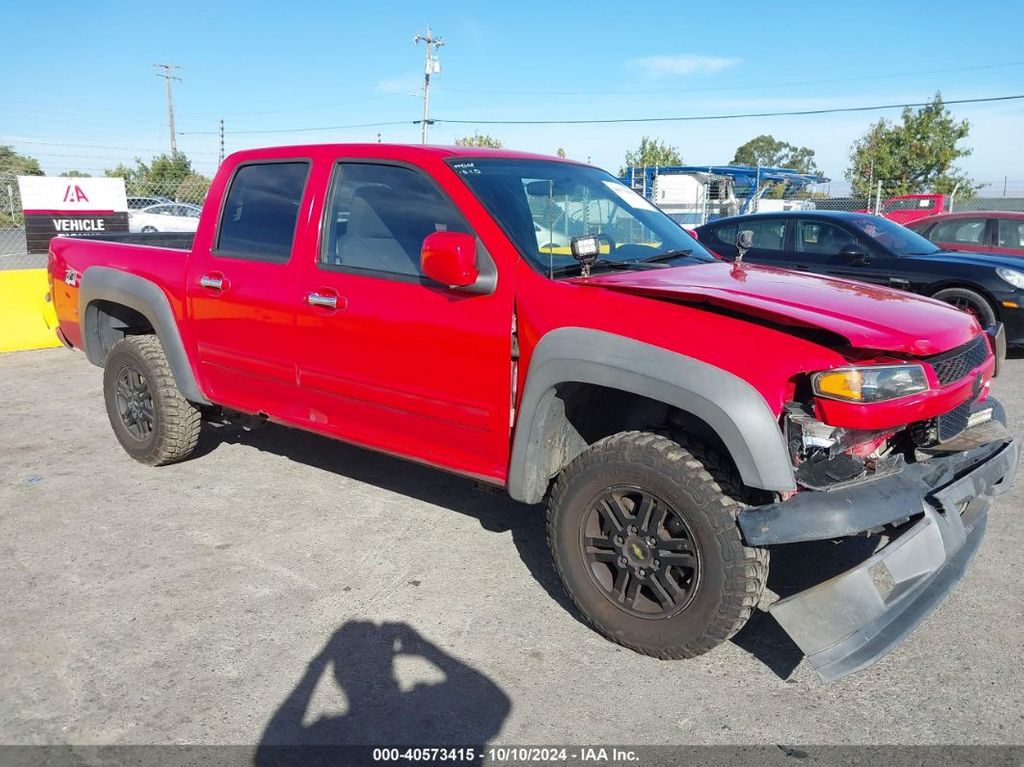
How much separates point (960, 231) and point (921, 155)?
2810 centimetres

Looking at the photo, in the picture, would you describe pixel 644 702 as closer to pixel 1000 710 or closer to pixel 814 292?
pixel 1000 710

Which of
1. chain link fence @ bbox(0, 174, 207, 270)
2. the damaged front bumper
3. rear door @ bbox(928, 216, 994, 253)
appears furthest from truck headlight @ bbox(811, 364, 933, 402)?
chain link fence @ bbox(0, 174, 207, 270)

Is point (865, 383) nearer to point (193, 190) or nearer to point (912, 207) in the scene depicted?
point (912, 207)

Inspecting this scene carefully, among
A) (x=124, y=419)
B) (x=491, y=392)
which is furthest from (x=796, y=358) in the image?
(x=124, y=419)

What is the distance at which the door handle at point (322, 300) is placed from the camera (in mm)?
3794

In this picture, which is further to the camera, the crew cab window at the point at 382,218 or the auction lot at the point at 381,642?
the crew cab window at the point at 382,218

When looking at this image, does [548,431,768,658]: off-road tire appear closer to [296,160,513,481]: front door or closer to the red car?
[296,160,513,481]: front door

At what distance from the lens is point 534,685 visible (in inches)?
117

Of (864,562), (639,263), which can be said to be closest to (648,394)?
(864,562)

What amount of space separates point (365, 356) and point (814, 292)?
1.90 metres

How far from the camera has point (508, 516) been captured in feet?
14.9

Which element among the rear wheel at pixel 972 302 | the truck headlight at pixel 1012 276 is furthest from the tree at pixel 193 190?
the truck headlight at pixel 1012 276

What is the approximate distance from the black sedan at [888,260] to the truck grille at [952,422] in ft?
16.6

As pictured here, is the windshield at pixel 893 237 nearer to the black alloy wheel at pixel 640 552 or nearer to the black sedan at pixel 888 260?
the black sedan at pixel 888 260
